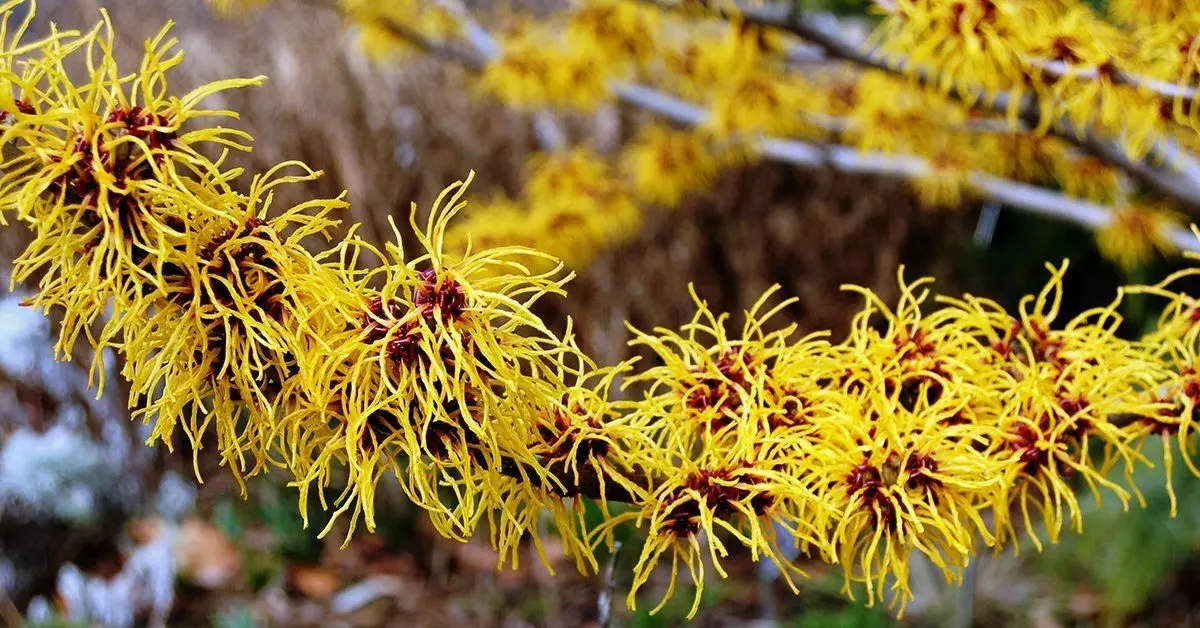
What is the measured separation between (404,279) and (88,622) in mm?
2191

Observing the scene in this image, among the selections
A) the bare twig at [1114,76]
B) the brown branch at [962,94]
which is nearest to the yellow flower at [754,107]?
the brown branch at [962,94]

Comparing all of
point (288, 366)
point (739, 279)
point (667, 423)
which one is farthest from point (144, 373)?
point (739, 279)

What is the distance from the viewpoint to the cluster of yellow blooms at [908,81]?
3.87ft

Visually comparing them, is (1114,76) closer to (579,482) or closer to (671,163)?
(579,482)

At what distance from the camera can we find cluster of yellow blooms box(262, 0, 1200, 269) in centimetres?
118

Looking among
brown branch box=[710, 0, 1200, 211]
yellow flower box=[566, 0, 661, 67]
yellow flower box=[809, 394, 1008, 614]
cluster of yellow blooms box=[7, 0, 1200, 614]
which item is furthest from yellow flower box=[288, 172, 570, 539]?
yellow flower box=[566, 0, 661, 67]

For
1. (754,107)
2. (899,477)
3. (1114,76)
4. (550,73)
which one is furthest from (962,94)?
(550,73)

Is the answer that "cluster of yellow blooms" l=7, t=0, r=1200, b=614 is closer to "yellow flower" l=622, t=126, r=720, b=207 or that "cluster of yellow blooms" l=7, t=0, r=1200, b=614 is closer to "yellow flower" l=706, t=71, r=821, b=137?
"yellow flower" l=706, t=71, r=821, b=137

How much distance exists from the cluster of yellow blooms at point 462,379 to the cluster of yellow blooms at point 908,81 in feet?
1.48

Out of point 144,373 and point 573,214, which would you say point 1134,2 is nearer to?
point 573,214

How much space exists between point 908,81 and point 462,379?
122 centimetres

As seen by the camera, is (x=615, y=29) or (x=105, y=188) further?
(x=615, y=29)

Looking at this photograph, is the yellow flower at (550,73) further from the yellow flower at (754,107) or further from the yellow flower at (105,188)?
the yellow flower at (105,188)

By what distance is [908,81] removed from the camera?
5.39ft
